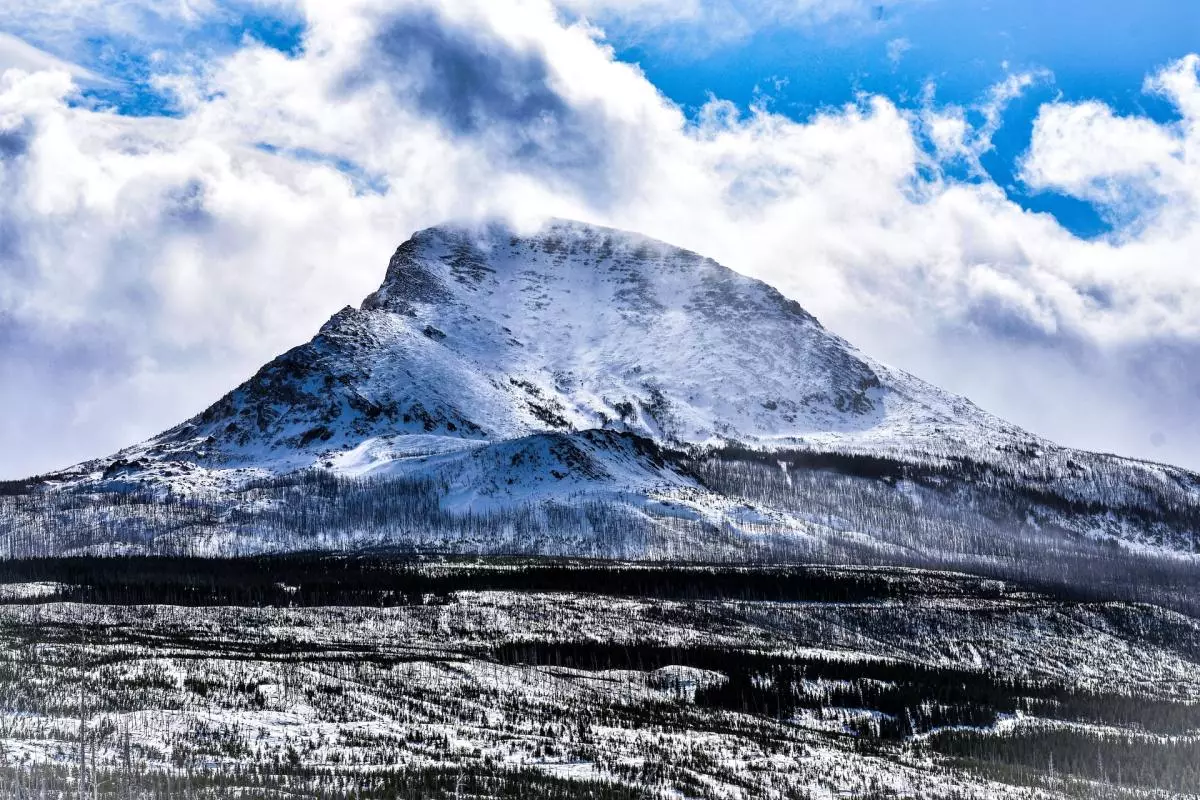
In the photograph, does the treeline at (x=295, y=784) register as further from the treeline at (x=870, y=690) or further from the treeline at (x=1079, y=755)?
the treeline at (x=870, y=690)

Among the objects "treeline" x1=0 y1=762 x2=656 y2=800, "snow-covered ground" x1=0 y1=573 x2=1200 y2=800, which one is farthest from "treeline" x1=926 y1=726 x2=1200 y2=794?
"treeline" x1=0 y1=762 x2=656 y2=800

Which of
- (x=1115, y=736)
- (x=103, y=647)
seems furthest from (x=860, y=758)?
(x=103, y=647)

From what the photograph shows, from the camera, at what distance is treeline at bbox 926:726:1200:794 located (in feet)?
300

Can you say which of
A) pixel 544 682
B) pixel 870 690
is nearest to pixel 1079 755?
pixel 870 690

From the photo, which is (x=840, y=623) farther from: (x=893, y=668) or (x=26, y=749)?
(x=26, y=749)

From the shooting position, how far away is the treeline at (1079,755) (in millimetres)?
91375

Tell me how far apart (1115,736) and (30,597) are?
13876cm

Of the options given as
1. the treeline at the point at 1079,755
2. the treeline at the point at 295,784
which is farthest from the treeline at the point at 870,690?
the treeline at the point at 295,784

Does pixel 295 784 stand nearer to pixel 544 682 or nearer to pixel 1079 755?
pixel 544 682

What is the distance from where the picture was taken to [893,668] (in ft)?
446

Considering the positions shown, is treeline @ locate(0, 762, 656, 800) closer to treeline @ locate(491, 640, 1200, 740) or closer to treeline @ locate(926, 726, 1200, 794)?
treeline @ locate(926, 726, 1200, 794)

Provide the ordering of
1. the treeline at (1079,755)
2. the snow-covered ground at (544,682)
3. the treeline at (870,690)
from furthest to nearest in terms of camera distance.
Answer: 1. the treeline at (870,690)
2. the treeline at (1079,755)
3. the snow-covered ground at (544,682)

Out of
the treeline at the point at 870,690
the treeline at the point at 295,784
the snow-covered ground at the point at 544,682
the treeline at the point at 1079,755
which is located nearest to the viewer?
the treeline at the point at 295,784

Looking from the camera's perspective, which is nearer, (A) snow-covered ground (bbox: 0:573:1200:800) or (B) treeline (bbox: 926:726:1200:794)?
(A) snow-covered ground (bbox: 0:573:1200:800)
